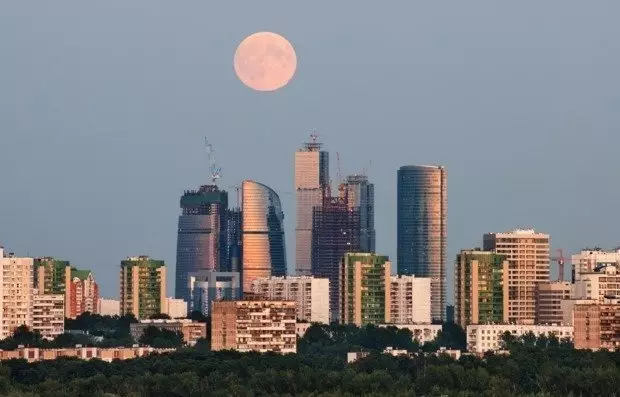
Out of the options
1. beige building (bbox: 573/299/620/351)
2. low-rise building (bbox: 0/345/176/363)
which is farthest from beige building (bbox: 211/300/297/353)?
beige building (bbox: 573/299/620/351)

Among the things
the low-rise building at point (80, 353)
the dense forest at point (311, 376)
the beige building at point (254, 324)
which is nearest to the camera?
the dense forest at point (311, 376)

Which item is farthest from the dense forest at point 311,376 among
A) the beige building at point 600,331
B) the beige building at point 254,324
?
the beige building at point 600,331

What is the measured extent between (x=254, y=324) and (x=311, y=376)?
63387 mm

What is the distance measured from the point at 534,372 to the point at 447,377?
14674 mm

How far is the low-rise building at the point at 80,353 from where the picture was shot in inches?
7023

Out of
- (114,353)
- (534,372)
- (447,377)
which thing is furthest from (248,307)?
(447,377)

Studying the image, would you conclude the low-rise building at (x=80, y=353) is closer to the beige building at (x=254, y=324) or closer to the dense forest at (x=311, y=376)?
the beige building at (x=254, y=324)

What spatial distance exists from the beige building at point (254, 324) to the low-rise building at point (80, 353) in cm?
708

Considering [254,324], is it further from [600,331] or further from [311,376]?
[311,376]

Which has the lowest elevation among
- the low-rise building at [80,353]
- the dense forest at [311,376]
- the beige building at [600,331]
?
the dense forest at [311,376]

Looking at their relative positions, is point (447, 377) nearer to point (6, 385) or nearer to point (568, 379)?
point (568, 379)

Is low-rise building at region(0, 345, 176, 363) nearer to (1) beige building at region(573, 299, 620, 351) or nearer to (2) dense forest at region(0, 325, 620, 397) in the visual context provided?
(2) dense forest at region(0, 325, 620, 397)

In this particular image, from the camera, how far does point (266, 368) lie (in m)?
153

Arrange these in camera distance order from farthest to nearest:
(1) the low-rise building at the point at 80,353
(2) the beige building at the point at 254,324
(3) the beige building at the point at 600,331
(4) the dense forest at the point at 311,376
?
(3) the beige building at the point at 600,331 < (2) the beige building at the point at 254,324 < (1) the low-rise building at the point at 80,353 < (4) the dense forest at the point at 311,376
